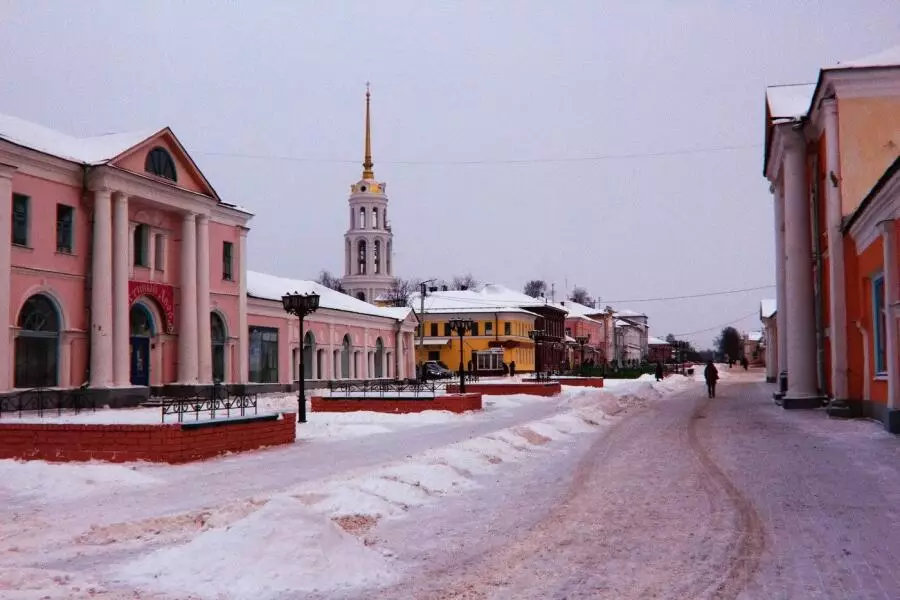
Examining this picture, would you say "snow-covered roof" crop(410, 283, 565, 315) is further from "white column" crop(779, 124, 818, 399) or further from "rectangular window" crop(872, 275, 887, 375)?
"rectangular window" crop(872, 275, 887, 375)

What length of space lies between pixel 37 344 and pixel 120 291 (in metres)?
3.62

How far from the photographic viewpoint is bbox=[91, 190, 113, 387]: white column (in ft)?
99.3

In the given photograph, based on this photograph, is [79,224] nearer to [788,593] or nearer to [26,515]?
[26,515]

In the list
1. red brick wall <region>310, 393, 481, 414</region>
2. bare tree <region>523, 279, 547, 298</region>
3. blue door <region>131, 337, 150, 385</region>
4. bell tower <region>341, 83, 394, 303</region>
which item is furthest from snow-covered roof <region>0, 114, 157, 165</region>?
bare tree <region>523, 279, 547, 298</region>

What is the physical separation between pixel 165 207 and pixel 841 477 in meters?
28.2

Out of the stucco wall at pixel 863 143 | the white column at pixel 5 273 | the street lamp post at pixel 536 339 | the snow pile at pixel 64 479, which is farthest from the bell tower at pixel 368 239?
the snow pile at pixel 64 479

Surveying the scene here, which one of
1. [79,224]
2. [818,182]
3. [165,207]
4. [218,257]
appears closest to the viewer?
[818,182]

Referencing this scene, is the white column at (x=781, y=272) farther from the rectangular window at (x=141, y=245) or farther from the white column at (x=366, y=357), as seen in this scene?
the rectangular window at (x=141, y=245)

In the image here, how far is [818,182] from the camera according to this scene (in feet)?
94.4

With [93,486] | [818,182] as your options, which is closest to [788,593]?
[93,486]

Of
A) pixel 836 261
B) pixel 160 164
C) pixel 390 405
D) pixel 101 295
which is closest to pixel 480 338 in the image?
pixel 160 164

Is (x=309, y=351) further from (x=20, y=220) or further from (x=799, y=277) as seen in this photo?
(x=799, y=277)

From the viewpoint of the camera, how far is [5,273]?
88.1 ft

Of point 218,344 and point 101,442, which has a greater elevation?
point 218,344
